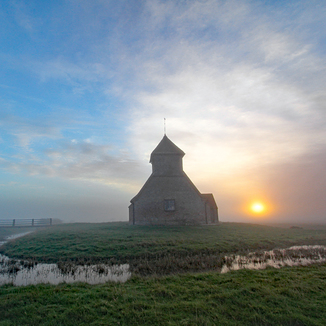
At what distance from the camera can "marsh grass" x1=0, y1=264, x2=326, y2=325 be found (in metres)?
5.94

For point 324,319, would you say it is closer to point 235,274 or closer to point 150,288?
point 235,274

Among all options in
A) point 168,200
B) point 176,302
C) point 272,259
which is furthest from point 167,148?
point 176,302

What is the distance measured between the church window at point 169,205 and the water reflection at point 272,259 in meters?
16.2

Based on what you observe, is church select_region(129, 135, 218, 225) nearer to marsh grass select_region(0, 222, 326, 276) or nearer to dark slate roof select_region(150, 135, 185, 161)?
dark slate roof select_region(150, 135, 185, 161)

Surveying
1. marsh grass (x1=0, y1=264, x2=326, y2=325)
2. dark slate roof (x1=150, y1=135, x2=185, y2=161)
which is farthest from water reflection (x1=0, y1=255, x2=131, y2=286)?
dark slate roof (x1=150, y1=135, x2=185, y2=161)

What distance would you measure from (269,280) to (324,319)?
274 centimetres

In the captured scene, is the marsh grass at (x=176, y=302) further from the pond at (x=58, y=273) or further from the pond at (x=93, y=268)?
the pond at (x=93, y=268)

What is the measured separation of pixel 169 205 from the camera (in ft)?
99.1

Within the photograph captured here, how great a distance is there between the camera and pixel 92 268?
11375 mm

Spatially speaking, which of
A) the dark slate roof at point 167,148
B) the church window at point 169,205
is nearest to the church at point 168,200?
the church window at point 169,205

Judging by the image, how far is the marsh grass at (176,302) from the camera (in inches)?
234

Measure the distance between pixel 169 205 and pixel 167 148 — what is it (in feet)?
26.5

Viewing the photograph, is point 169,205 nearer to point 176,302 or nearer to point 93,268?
point 93,268

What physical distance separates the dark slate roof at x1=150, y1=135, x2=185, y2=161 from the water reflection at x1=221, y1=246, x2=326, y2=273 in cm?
1991
